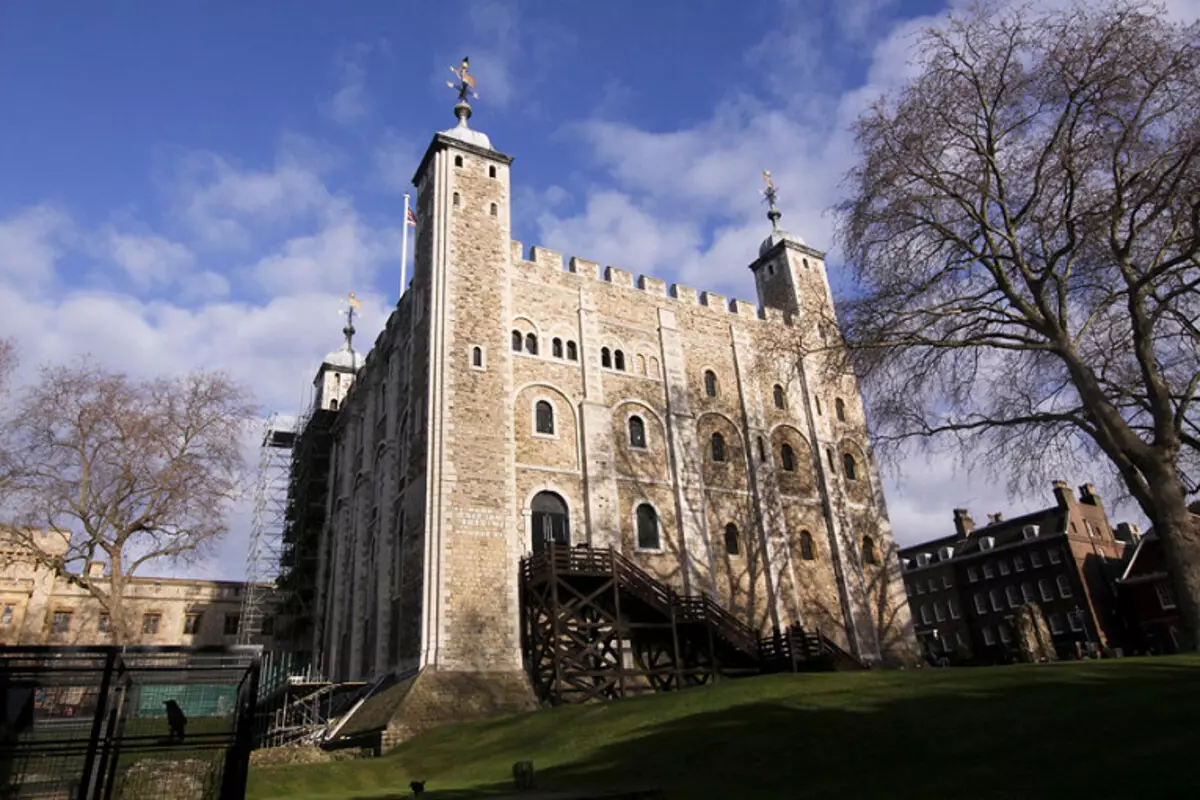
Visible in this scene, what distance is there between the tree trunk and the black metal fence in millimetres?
14660

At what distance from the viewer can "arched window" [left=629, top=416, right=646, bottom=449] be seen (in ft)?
89.1

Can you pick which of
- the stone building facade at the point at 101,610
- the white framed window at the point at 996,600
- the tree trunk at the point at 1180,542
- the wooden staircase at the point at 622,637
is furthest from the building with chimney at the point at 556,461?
the white framed window at the point at 996,600

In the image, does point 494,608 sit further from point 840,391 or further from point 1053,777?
point 840,391

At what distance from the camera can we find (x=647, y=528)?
25984 mm

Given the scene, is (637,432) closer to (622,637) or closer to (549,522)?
(549,522)

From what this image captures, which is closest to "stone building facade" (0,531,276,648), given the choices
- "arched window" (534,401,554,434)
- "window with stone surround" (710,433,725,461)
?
"arched window" (534,401,554,434)

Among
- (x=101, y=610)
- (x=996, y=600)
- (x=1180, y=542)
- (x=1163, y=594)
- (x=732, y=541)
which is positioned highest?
(x=101, y=610)

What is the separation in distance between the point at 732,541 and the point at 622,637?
722 cm

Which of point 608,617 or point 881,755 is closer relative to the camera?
point 881,755

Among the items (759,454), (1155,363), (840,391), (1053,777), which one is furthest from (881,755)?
(840,391)

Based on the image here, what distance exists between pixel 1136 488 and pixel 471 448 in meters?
15.8

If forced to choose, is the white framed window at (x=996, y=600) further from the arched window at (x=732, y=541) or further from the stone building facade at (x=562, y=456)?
the arched window at (x=732, y=541)

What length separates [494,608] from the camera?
70.0ft

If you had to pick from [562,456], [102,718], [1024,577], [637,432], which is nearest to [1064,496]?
[1024,577]
